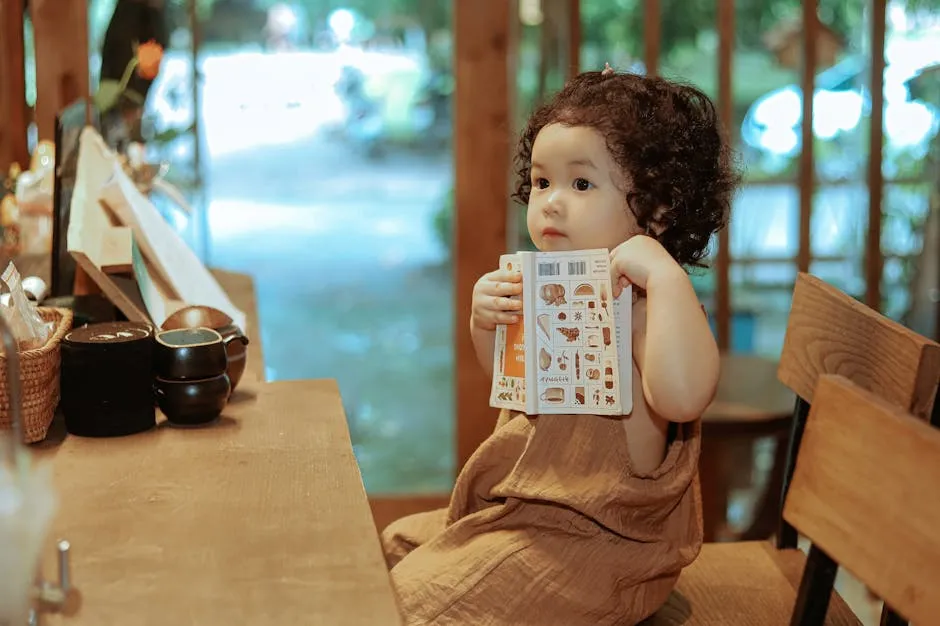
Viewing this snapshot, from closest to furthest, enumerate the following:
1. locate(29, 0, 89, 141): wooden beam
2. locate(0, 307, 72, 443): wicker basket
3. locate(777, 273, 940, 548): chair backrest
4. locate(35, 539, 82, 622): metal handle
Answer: locate(35, 539, 82, 622): metal handle < locate(777, 273, 940, 548): chair backrest < locate(0, 307, 72, 443): wicker basket < locate(29, 0, 89, 141): wooden beam

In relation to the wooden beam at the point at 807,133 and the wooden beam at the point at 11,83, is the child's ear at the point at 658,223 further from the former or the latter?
the wooden beam at the point at 11,83

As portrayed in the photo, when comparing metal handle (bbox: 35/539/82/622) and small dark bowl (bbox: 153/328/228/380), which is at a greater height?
small dark bowl (bbox: 153/328/228/380)

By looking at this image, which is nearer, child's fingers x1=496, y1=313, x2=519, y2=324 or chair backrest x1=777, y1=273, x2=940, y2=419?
chair backrest x1=777, y1=273, x2=940, y2=419

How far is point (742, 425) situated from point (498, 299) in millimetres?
1206

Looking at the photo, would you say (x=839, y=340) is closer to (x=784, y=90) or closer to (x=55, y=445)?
(x=55, y=445)

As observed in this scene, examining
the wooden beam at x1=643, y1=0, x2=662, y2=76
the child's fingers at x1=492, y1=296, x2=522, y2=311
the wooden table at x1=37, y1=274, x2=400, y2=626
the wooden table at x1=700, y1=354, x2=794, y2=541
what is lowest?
the wooden table at x1=700, y1=354, x2=794, y2=541

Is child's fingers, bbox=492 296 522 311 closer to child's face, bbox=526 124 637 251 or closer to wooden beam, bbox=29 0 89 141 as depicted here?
child's face, bbox=526 124 637 251

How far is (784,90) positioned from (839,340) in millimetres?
2065

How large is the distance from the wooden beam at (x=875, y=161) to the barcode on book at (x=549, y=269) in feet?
6.91

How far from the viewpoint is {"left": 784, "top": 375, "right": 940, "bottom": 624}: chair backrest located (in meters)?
0.90

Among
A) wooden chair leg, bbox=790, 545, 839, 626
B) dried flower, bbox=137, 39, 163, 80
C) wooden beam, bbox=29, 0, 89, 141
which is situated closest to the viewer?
wooden chair leg, bbox=790, 545, 839, 626

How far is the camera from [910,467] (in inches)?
36.2

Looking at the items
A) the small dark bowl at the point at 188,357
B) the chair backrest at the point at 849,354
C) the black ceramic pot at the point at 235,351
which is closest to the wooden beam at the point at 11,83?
the black ceramic pot at the point at 235,351

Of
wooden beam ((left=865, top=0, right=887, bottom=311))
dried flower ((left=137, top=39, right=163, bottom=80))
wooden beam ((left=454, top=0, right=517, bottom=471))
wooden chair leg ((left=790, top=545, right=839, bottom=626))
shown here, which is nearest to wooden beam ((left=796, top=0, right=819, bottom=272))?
wooden beam ((left=865, top=0, right=887, bottom=311))
